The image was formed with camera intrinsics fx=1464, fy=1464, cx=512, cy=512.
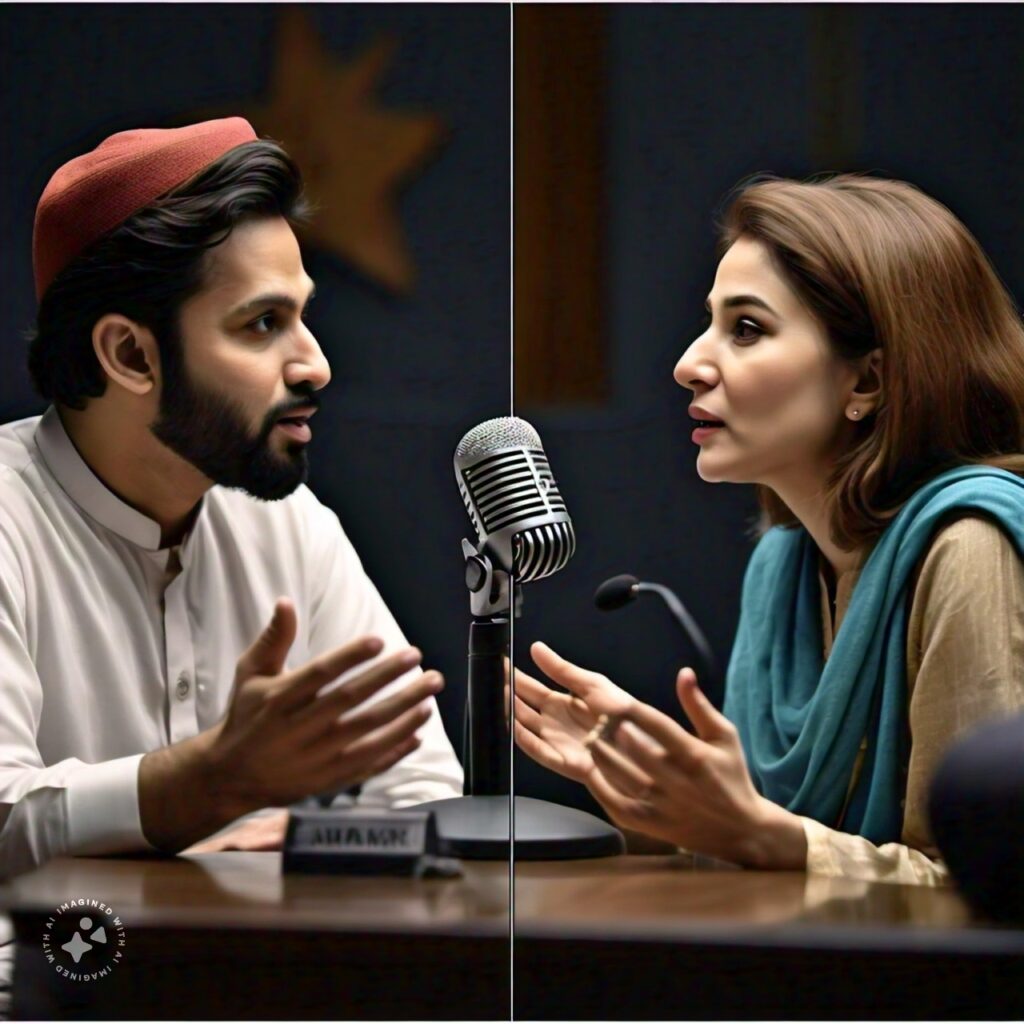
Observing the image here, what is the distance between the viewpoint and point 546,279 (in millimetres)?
2508

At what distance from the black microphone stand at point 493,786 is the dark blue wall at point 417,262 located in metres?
0.04

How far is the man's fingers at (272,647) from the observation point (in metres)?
2.45

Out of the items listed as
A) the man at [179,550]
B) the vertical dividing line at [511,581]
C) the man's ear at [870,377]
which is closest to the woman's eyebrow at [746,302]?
the man's ear at [870,377]

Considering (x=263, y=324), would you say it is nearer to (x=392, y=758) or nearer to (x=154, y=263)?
(x=154, y=263)

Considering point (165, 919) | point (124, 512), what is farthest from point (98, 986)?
point (124, 512)

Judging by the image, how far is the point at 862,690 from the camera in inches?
94.4

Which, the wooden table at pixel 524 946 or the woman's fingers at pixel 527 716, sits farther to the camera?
the woman's fingers at pixel 527 716

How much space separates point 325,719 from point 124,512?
1.60 feet

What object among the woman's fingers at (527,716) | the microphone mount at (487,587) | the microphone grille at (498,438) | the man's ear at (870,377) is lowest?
the woman's fingers at (527,716)

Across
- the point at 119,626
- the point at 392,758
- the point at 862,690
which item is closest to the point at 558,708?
the point at 392,758

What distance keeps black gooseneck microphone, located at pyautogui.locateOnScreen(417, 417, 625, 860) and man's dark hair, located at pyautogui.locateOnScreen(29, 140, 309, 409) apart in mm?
537

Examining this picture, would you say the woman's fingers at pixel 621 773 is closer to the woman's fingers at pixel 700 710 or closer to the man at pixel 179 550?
the woman's fingers at pixel 700 710

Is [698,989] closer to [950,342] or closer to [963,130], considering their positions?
[950,342]

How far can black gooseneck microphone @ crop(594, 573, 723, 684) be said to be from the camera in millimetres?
2494
